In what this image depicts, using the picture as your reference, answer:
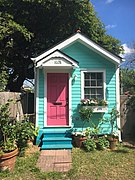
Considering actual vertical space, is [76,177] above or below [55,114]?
below

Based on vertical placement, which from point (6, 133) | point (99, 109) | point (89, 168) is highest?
point (99, 109)

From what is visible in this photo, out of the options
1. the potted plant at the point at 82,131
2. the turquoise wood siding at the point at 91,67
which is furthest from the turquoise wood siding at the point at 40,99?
the potted plant at the point at 82,131

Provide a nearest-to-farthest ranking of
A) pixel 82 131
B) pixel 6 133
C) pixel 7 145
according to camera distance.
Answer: pixel 7 145 → pixel 6 133 → pixel 82 131

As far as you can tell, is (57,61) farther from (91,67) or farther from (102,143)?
(102,143)

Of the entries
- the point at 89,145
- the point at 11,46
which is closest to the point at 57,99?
the point at 89,145

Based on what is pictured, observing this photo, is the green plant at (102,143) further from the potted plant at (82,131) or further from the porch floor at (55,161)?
→ the porch floor at (55,161)

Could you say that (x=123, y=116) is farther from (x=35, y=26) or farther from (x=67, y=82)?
(x=35, y=26)

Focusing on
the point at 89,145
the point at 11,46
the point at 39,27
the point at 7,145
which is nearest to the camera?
the point at 7,145

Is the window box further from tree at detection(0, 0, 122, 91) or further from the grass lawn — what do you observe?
tree at detection(0, 0, 122, 91)

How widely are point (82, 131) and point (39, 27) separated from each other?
413 inches

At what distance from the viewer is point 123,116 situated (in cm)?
799

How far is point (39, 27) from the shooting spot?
14.2m

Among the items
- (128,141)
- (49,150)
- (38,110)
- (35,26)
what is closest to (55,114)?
(38,110)

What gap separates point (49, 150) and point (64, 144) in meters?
0.63
